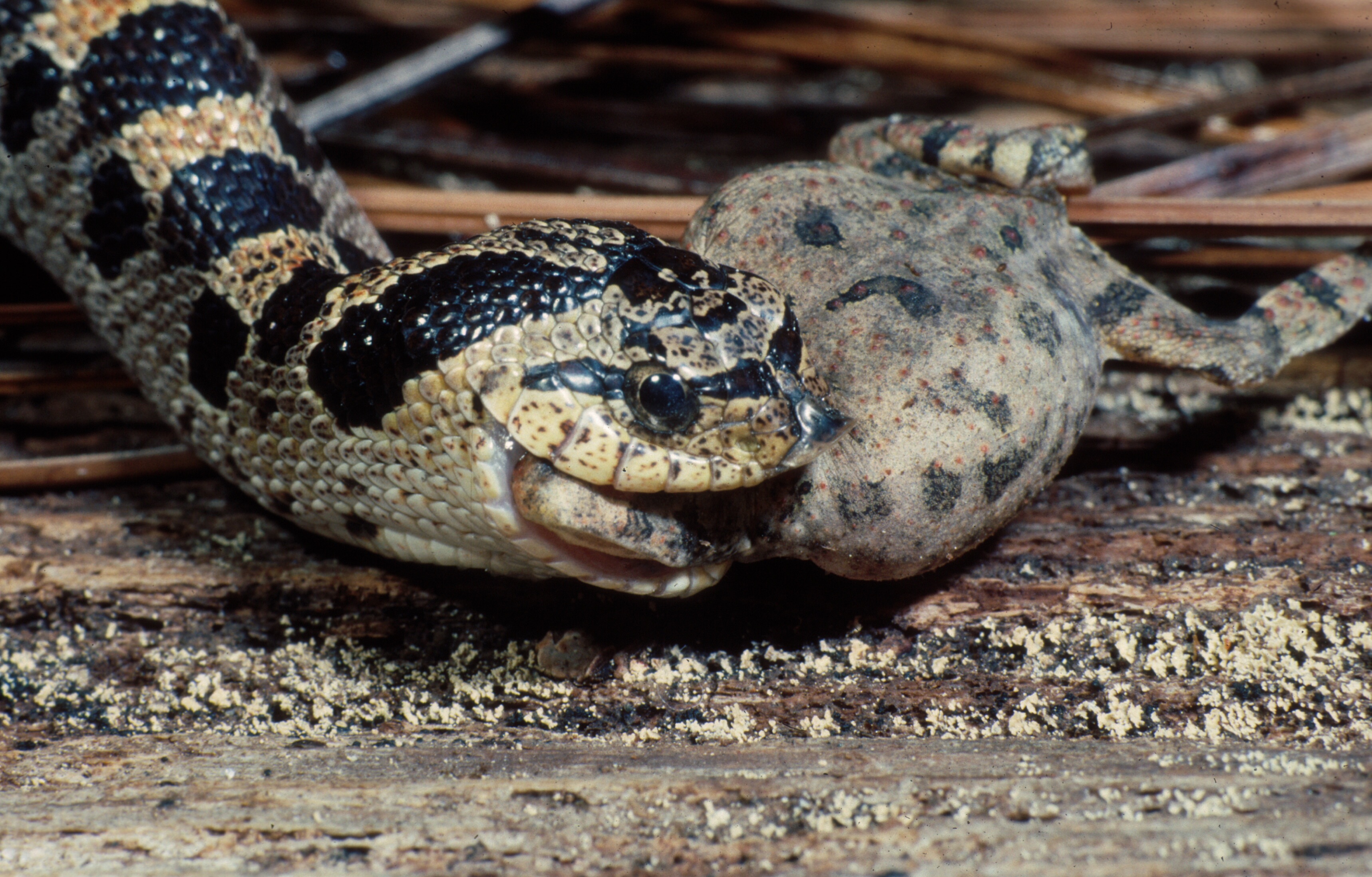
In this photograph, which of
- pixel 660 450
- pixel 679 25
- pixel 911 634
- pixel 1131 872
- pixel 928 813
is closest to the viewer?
pixel 1131 872

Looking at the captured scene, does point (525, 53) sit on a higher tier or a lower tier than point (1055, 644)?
higher

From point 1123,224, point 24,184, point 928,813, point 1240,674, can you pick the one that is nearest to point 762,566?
point 928,813

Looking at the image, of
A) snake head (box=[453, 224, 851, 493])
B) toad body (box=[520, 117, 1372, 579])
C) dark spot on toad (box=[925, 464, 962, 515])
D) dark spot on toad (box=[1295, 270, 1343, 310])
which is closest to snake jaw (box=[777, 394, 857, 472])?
snake head (box=[453, 224, 851, 493])

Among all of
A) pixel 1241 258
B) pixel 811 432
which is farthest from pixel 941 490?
pixel 1241 258

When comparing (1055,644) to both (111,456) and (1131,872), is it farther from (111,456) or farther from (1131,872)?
Result: (111,456)

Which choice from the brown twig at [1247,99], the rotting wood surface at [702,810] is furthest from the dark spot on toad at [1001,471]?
the brown twig at [1247,99]

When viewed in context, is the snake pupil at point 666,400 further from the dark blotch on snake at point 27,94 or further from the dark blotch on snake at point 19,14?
the dark blotch on snake at point 19,14

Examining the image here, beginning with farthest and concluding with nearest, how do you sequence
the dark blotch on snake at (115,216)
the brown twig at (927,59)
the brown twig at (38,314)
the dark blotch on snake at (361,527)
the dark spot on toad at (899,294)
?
the brown twig at (927,59), the brown twig at (38,314), the dark blotch on snake at (115,216), the dark blotch on snake at (361,527), the dark spot on toad at (899,294)

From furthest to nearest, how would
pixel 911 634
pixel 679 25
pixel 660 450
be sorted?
pixel 679 25, pixel 911 634, pixel 660 450
